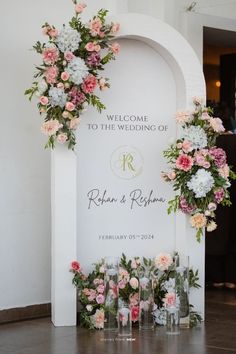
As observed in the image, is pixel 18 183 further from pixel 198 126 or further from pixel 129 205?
pixel 198 126

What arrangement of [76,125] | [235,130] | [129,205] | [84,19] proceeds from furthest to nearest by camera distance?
1. [235,130]
2. [84,19]
3. [129,205]
4. [76,125]

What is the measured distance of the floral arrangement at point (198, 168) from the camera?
207 inches

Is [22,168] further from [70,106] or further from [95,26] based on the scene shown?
[95,26]

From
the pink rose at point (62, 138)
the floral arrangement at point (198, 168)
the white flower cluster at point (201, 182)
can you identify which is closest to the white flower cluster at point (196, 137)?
the floral arrangement at point (198, 168)

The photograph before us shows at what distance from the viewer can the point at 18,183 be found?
5.73 metres

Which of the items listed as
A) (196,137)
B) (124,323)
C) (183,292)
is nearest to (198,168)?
(196,137)

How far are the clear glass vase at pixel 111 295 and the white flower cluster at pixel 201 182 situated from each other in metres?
0.77

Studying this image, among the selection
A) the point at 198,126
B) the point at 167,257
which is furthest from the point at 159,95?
the point at 167,257

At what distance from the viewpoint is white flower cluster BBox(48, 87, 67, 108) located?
5105mm

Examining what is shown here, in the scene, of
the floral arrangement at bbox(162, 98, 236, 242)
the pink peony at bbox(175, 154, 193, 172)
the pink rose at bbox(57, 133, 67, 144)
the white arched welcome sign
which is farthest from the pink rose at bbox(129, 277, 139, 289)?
the pink rose at bbox(57, 133, 67, 144)

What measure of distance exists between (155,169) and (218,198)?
581 millimetres

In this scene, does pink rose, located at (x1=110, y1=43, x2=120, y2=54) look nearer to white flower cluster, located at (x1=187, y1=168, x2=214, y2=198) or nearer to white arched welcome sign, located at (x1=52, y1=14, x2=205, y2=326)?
white arched welcome sign, located at (x1=52, y1=14, x2=205, y2=326)

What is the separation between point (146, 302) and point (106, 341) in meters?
0.46

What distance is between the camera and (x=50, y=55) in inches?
201
